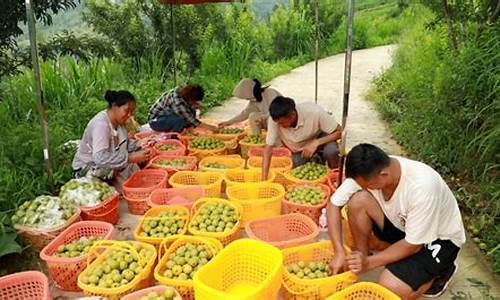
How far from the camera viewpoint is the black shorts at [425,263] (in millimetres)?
2578

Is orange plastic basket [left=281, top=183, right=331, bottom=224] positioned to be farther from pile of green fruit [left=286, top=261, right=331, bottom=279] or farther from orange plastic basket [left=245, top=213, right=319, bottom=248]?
pile of green fruit [left=286, top=261, right=331, bottom=279]

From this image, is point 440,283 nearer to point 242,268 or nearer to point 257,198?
point 242,268

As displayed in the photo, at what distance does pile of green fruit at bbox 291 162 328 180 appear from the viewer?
410cm

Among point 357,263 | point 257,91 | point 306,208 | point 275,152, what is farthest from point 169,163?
point 357,263

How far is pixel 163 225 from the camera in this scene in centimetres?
325

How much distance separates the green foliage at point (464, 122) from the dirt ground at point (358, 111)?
0.52 ft

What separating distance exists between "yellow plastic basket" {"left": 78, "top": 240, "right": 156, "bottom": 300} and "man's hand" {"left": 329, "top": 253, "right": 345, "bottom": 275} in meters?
1.12

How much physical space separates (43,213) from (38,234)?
16 centimetres

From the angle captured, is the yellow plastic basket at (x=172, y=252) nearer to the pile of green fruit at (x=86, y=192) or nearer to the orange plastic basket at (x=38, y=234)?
the orange plastic basket at (x=38, y=234)

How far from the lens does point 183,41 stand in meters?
9.89

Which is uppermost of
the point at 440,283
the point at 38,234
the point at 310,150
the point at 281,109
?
the point at 281,109

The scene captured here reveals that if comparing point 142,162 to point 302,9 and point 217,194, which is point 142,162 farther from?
point 302,9

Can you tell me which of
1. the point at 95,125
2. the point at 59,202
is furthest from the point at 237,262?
the point at 95,125

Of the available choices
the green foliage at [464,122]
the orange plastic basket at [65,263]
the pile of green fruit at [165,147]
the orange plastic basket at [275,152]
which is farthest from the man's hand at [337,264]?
the pile of green fruit at [165,147]
